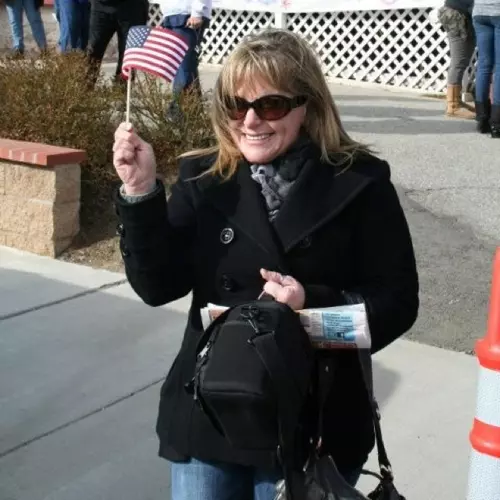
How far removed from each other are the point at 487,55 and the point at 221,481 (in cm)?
738

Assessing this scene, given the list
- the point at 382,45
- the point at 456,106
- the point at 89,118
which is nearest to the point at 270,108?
the point at 89,118

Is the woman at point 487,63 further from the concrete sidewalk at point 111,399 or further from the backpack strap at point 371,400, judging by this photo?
the backpack strap at point 371,400

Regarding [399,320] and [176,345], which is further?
[176,345]

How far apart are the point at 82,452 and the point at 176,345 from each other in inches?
44.5

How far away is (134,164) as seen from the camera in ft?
7.62

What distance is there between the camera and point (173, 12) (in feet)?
27.2

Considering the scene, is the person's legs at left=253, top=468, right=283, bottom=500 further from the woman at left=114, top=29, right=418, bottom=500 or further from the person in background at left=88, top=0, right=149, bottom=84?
the person in background at left=88, top=0, right=149, bottom=84

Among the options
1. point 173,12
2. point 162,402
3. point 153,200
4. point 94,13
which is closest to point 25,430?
point 162,402

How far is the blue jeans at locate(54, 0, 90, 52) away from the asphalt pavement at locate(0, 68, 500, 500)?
406 cm

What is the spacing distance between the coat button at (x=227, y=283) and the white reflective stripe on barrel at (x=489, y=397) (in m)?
0.62

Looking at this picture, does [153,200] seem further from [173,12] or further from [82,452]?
[173,12]

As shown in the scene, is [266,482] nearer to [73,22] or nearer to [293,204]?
[293,204]

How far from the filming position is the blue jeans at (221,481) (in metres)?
2.31

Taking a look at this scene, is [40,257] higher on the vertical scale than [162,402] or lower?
lower
